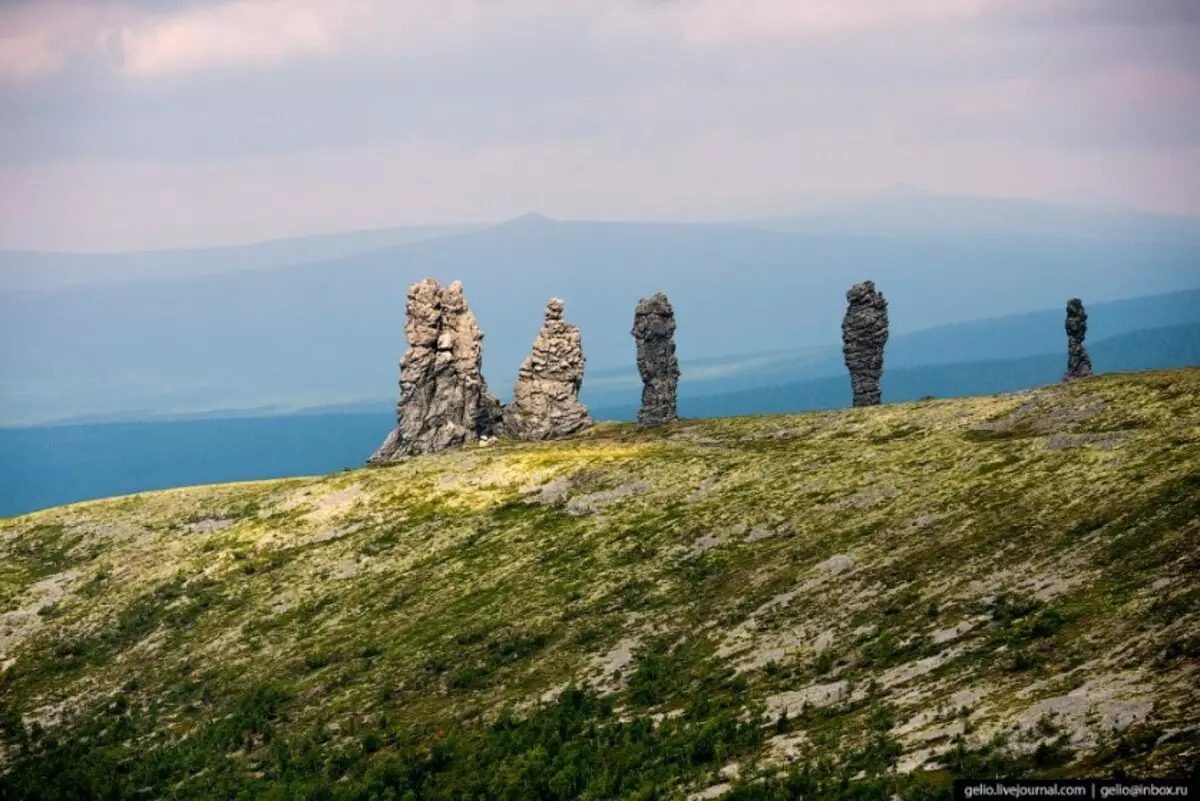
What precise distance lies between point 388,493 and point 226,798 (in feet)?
202

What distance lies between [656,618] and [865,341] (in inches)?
3615

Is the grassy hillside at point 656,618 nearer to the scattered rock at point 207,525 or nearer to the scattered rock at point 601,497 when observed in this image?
the scattered rock at point 601,497

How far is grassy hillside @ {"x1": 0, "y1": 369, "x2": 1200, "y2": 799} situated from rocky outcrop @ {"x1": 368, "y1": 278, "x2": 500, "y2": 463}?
23703 millimetres

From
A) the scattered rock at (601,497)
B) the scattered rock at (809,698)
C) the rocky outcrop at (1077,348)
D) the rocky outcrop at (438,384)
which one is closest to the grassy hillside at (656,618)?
the scattered rock at (809,698)

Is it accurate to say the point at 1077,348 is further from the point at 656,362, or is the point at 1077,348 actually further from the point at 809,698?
the point at 809,698

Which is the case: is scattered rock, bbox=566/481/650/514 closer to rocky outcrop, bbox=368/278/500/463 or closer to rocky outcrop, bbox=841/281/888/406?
rocky outcrop, bbox=368/278/500/463

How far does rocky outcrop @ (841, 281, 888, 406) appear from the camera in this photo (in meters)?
173

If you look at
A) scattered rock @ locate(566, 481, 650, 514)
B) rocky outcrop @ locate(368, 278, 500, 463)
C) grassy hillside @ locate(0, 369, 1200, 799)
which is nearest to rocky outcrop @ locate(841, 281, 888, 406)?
grassy hillside @ locate(0, 369, 1200, 799)

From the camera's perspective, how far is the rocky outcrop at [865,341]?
173375mm

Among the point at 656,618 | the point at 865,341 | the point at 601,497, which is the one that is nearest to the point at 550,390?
the point at 865,341

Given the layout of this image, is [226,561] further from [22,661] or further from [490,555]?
[490,555]

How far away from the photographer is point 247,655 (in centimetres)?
10638

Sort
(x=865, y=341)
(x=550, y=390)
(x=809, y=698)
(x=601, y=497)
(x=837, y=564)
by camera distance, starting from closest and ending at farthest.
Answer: (x=809, y=698) → (x=837, y=564) → (x=601, y=497) → (x=865, y=341) → (x=550, y=390)

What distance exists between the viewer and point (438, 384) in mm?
176000
